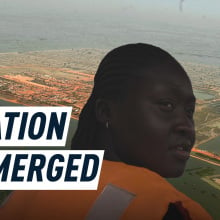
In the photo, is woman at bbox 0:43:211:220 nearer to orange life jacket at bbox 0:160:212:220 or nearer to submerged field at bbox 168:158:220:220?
orange life jacket at bbox 0:160:212:220

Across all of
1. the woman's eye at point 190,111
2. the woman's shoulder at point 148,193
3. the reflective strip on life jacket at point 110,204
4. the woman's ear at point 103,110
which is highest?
the woman's eye at point 190,111

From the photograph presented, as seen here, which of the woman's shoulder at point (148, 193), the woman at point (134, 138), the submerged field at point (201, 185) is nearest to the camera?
the woman's shoulder at point (148, 193)

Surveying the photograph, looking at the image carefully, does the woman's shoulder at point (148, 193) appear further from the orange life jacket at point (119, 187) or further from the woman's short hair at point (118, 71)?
the woman's short hair at point (118, 71)

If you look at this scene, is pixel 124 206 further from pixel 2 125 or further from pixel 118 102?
pixel 2 125

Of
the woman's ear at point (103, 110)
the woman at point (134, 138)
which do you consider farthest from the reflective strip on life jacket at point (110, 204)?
the woman's ear at point (103, 110)

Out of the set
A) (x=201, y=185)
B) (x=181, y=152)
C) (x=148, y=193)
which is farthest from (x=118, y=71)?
(x=201, y=185)

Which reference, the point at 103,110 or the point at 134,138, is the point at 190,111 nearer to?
the point at 134,138

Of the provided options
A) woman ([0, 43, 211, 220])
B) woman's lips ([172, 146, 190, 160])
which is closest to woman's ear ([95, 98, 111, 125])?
woman ([0, 43, 211, 220])
